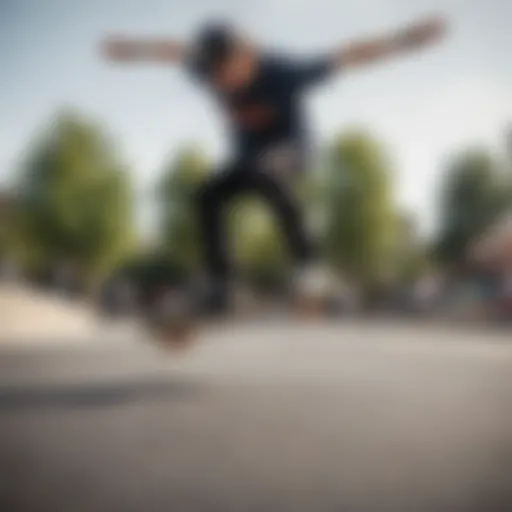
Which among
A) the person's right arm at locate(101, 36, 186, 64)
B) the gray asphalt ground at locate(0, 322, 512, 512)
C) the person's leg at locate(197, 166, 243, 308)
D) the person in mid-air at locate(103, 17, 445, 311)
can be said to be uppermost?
the person's right arm at locate(101, 36, 186, 64)

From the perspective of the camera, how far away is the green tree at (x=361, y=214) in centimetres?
176

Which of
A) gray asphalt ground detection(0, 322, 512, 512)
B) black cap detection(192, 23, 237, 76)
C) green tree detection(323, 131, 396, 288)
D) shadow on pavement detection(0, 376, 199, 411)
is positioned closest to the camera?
gray asphalt ground detection(0, 322, 512, 512)

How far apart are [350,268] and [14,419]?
3.83 feet

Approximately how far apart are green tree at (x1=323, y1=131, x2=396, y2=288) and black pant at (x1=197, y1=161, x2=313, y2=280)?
0.36 feet

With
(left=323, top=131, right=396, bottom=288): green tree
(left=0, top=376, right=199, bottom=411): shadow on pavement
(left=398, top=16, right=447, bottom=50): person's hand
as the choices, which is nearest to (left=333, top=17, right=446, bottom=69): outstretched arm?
(left=398, top=16, right=447, bottom=50): person's hand

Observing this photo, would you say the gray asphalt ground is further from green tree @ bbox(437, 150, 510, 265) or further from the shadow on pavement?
green tree @ bbox(437, 150, 510, 265)

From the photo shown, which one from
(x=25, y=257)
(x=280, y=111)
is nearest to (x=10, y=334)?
(x=25, y=257)

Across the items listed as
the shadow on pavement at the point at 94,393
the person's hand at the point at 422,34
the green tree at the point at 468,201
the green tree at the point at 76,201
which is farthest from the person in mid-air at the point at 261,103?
the shadow on pavement at the point at 94,393

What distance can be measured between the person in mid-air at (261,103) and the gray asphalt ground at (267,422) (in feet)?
1.20

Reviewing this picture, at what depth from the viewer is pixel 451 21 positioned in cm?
176

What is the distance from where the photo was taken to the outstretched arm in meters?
1.70

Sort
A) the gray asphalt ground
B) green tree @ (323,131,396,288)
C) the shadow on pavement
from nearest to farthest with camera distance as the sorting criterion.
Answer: the gray asphalt ground → green tree @ (323,131,396,288) → the shadow on pavement

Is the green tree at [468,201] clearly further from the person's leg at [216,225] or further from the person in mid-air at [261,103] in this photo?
the person's leg at [216,225]

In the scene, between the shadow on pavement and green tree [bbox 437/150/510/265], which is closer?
green tree [bbox 437/150/510/265]
